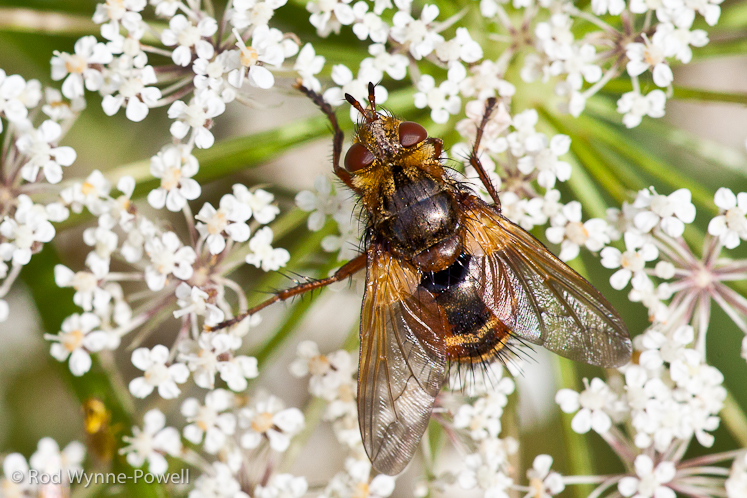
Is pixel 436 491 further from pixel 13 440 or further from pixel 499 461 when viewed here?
pixel 13 440

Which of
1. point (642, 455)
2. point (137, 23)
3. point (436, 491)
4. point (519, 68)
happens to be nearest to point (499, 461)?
point (436, 491)

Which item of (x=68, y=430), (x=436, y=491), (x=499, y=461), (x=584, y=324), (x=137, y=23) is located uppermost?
(x=137, y=23)

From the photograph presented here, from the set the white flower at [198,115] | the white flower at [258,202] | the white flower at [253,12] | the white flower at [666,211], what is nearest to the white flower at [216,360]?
the white flower at [258,202]

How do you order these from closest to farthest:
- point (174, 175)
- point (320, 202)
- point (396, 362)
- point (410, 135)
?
point (396, 362) < point (410, 135) < point (174, 175) < point (320, 202)

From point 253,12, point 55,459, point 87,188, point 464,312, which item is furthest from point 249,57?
point 55,459

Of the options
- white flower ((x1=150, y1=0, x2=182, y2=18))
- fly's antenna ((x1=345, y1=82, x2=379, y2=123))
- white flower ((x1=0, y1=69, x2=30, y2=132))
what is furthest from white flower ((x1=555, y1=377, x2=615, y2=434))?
white flower ((x1=0, y1=69, x2=30, y2=132))

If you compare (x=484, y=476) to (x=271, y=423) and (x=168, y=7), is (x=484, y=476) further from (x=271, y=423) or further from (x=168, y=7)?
(x=168, y=7)

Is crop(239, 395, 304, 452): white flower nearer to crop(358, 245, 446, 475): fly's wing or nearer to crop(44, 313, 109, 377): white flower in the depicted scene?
crop(358, 245, 446, 475): fly's wing
